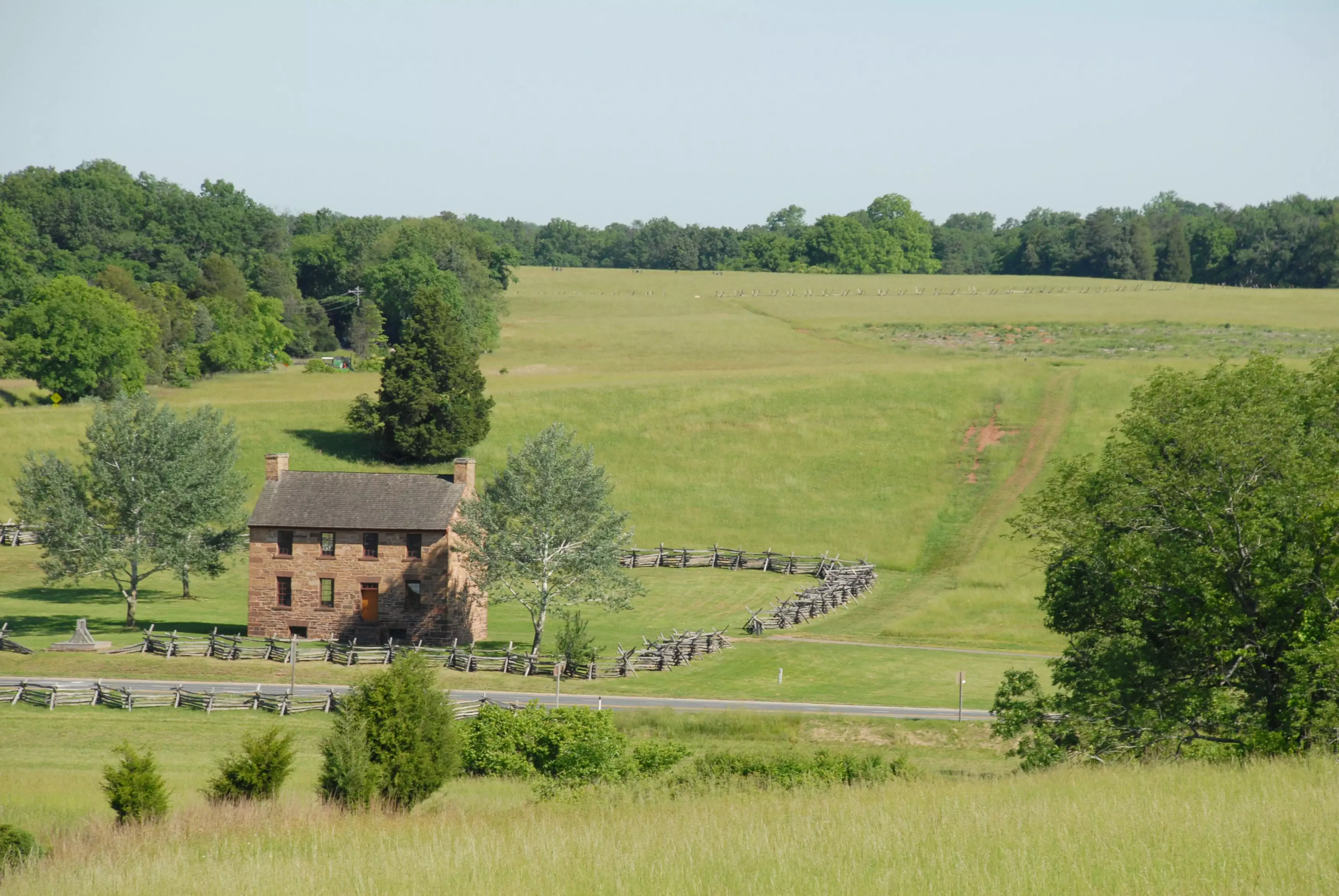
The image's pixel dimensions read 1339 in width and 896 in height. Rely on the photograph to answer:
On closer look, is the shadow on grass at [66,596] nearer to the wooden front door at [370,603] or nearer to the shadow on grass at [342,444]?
the wooden front door at [370,603]

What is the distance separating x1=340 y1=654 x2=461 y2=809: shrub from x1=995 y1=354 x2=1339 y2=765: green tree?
40.6ft

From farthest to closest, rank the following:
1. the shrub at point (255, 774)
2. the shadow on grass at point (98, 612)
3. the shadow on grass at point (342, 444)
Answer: the shadow on grass at point (342, 444)
the shadow on grass at point (98, 612)
the shrub at point (255, 774)

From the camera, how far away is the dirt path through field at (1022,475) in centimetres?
6700

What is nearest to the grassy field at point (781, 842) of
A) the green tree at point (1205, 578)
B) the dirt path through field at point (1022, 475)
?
the green tree at point (1205, 578)

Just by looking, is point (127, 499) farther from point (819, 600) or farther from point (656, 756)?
point (656, 756)

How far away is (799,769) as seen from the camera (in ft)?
90.9

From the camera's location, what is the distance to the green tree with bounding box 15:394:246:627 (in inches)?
2069

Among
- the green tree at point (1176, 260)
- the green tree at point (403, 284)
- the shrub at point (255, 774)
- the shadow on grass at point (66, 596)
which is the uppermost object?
the green tree at point (1176, 260)

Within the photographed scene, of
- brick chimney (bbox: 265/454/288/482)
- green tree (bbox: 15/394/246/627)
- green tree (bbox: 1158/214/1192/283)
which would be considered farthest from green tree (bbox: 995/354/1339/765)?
green tree (bbox: 1158/214/1192/283)

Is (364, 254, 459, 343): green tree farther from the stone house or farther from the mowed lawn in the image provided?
the stone house

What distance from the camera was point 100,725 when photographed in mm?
38406

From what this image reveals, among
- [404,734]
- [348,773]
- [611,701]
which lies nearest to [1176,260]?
[611,701]

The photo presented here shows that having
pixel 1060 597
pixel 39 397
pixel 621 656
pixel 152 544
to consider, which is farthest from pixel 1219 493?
pixel 39 397

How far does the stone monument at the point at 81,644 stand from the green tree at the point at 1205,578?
109 feet
